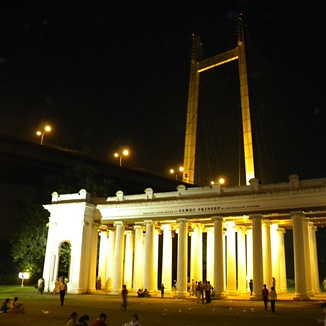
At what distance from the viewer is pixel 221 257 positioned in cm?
3694

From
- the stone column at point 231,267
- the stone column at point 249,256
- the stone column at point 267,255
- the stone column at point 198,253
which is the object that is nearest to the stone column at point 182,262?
the stone column at point 198,253

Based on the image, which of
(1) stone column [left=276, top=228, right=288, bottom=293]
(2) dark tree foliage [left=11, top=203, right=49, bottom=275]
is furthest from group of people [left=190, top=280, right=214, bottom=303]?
(2) dark tree foliage [left=11, top=203, right=49, bottom=275]

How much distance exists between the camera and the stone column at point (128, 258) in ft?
152

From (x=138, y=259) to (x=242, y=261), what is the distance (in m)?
10.3

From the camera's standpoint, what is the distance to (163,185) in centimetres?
9081

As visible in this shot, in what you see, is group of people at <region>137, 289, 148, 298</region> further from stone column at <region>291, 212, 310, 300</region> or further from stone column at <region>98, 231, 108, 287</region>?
stone column at <region>291, 212, 310, 300</region>

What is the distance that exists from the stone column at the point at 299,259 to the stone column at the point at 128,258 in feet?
61.8

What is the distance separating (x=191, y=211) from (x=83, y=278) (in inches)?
491

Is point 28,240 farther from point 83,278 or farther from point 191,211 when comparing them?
point 191,211

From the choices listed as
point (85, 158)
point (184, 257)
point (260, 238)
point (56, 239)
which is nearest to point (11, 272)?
point (85, 158)

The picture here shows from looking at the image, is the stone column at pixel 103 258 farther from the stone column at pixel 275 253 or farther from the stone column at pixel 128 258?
the stone column at pixel 275 253

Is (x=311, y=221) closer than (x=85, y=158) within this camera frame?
Yes

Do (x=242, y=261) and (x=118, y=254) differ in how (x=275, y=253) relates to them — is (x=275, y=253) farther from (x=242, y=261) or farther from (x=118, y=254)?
(x=118, y=254)

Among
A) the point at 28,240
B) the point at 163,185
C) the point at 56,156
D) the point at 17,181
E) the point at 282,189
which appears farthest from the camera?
the point at 163,185
